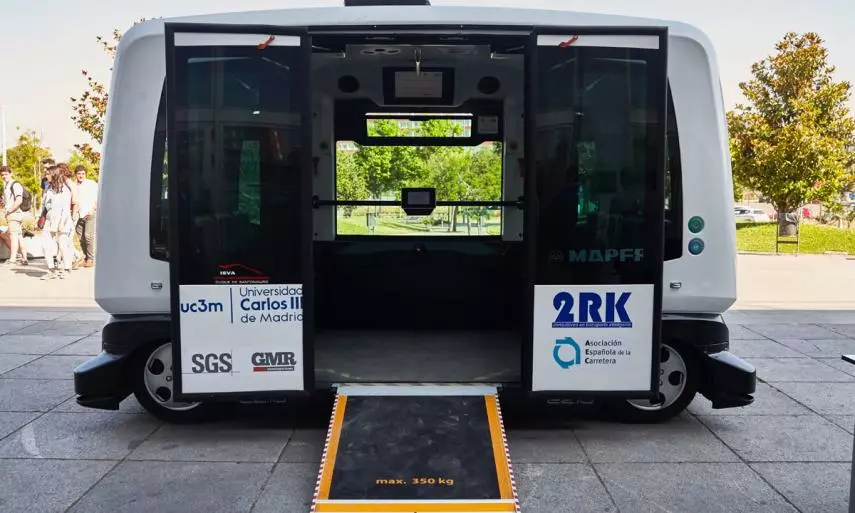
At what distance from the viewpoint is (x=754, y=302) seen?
10.6 meters

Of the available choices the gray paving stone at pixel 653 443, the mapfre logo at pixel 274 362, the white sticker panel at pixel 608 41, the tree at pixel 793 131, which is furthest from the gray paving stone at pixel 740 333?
the tree at pixel 793 131

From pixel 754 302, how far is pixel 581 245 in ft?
24.9

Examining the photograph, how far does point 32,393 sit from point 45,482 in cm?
201

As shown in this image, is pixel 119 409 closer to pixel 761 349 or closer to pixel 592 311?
pixel 592 311

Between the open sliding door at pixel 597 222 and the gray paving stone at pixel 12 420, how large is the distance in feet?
11.0

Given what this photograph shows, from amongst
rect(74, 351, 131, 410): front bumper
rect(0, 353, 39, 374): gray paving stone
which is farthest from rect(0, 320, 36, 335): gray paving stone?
rect(74, 351, 131, 410): front bumper

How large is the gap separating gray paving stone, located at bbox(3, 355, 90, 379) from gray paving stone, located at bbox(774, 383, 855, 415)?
19.0ft

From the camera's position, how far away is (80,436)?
15.4 feet

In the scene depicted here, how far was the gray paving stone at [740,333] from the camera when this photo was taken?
26.4ft

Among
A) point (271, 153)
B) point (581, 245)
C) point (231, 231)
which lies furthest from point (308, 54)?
point (581, 245)

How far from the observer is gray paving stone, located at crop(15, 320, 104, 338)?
805 cm

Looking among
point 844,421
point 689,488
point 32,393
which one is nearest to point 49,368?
point 32,393

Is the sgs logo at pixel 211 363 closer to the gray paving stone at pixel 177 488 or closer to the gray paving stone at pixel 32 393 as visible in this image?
the gray paving stone at pixel 177 488

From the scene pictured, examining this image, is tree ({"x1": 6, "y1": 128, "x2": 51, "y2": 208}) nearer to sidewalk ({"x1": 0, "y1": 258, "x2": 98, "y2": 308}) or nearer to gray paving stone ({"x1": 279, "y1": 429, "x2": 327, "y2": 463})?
sidewalk ({"x1": 0, "y1": 258, "x2": 98, "y2": 308})
